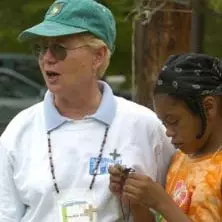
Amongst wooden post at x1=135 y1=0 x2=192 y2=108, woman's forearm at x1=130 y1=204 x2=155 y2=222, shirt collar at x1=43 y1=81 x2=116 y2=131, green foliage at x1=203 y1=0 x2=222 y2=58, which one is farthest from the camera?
wooden post at x1=135 y1=0 x2=192 y2=108

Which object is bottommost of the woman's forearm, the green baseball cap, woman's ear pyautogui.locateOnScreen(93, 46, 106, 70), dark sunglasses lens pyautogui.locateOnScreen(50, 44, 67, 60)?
the woman's forearm

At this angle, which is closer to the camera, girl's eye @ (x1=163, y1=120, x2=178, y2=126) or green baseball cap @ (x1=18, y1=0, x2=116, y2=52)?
girl's eye @ (x1=163, y1=120, x2=178, y2=126)

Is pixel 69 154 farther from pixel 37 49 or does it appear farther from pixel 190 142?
pixel 190 142

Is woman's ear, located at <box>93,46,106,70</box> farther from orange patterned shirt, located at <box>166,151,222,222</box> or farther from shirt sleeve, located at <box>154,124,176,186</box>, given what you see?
orange patterned shirt, located at <box>166,151,222,222</box>

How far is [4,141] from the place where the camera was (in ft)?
12.3

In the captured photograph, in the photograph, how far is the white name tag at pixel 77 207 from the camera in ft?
11.9

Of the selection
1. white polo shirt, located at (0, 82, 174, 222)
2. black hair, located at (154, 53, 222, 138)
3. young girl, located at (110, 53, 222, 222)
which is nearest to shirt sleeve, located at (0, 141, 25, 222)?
white polo shirt, located at (0, 82, 174, 222)

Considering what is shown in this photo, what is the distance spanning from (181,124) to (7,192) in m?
0.79

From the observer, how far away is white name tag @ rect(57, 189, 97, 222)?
363 centimetres

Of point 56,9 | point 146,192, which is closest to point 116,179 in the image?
point 146,192

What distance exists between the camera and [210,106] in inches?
133

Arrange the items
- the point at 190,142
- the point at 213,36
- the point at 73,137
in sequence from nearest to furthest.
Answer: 1. the point at 190,142
2. the point at 73,137
3. the point at 213,36

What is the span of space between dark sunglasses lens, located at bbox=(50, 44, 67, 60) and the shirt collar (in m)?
0.21

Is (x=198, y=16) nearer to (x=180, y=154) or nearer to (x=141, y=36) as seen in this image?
(x=141, y=36)
